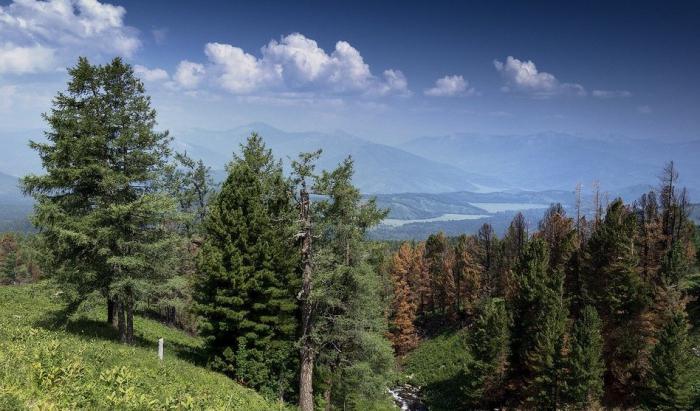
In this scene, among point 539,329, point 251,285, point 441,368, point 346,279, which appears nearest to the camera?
point 346,279

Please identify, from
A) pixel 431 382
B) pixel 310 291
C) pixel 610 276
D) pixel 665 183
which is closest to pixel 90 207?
pixel 310 291

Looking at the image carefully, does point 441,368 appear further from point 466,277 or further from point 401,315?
point 466,277

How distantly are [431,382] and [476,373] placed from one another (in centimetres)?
1632

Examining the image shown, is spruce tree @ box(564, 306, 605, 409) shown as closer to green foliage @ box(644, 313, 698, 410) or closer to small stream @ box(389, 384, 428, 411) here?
green foliage @ box(644, 313, 698, 410)

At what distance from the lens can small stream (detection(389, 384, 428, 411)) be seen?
49.9 meters

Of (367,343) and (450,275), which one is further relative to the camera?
(450,275)

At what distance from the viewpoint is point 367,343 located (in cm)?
2292

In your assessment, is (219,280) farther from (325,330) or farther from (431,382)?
(431,382)

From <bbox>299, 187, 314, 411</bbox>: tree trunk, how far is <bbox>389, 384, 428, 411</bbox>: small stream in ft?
95.1

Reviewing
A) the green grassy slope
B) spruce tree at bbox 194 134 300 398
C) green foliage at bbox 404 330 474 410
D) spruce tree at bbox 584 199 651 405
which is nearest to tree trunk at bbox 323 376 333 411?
spruce tree at bbox 194 134 300 398

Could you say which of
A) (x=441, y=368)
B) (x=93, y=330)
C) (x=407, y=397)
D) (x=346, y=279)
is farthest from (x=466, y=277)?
(x=93, y=330)

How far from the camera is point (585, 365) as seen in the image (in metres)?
35.1

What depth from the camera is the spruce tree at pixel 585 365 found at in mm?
34875

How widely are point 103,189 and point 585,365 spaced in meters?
36.0
